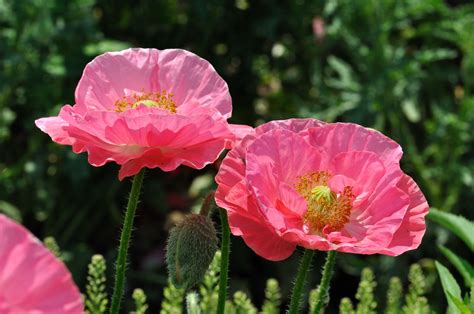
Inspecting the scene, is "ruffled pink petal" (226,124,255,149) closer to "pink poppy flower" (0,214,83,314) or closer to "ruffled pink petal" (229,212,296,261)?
"ruffled pink petal" (229,212,296,261)

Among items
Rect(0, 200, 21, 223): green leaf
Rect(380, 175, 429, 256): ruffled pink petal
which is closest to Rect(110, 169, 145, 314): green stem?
Rect(380, 175, 429, 256): ruffled pink petal

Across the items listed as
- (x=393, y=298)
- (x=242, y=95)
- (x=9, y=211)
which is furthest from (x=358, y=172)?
(x=242, y=95)

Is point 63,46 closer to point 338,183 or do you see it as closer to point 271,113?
point 271,113

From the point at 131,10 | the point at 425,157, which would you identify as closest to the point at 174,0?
the point at 131,10

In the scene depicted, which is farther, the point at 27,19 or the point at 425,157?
the point at 425,157

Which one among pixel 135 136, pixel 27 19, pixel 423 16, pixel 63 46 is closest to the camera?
pixel 135 136
